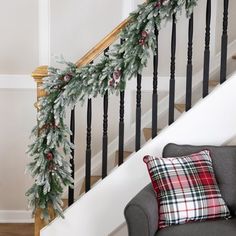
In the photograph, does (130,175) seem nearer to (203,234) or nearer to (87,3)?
(203,234)

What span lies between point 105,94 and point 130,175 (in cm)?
57

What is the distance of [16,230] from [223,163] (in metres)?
2.06

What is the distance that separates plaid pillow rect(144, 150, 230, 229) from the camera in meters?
2.72

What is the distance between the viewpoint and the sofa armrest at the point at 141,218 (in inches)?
→ 101

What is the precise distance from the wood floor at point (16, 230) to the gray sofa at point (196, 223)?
163 cm

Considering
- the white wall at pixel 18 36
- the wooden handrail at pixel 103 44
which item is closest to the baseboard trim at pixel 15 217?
the white wall at pixel 18 36

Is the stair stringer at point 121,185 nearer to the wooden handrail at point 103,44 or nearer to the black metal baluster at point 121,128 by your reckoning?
the black metal baluster at point 121,128

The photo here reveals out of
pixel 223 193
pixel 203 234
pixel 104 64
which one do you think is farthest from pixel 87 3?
pixel 203 234

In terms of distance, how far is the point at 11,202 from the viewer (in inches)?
174

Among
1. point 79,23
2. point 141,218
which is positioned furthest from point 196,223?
point 79,23

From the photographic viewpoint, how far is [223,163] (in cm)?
294

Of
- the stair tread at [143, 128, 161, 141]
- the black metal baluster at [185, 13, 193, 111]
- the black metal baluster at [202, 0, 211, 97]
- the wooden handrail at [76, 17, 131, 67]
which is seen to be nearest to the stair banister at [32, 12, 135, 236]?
the wooden handrail at [76, 17, 131, 67]

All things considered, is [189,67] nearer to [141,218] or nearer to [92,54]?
[92,54]

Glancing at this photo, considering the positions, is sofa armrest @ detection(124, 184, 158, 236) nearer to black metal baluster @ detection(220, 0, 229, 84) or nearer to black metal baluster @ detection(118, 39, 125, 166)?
black metal baluster @ detection(118, 39, 125, 166)
